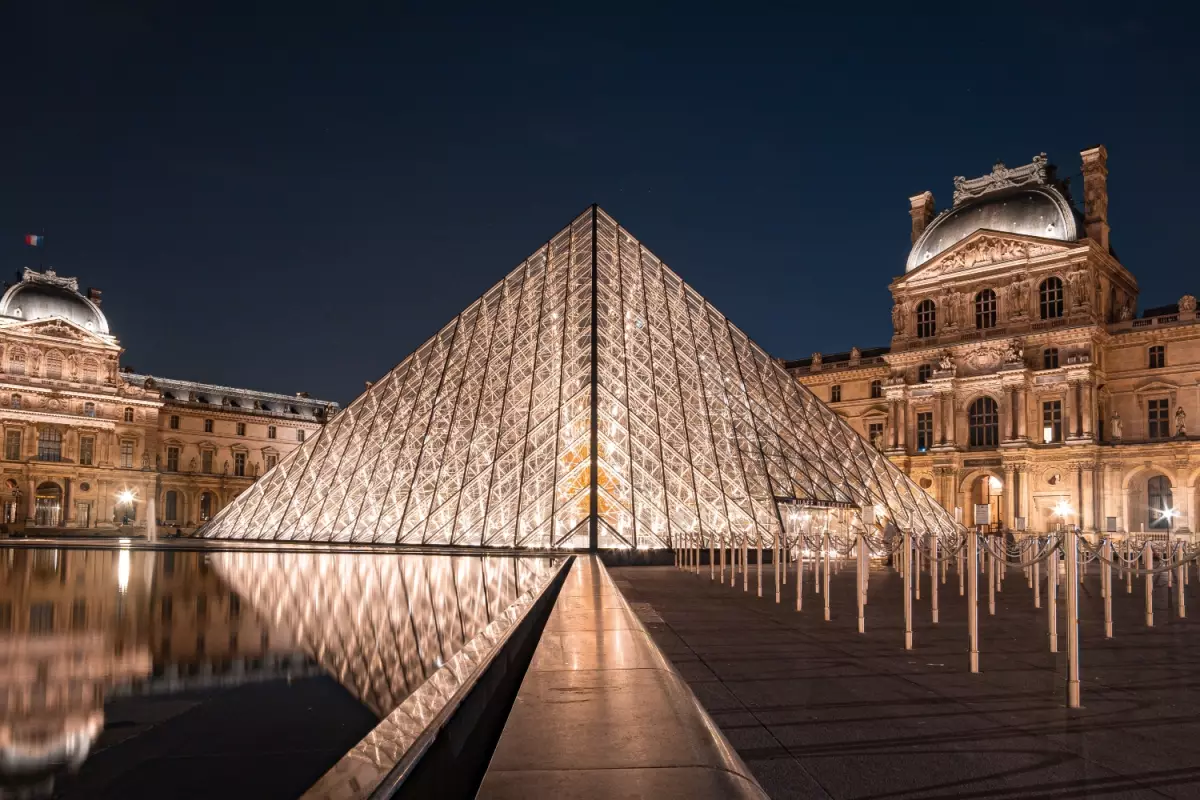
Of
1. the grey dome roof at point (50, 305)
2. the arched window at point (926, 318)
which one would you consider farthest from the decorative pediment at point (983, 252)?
the grey dome roof at point (50, 305)

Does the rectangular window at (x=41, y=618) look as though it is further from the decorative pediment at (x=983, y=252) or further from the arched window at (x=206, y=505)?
the arched window at (x=206, y=505)

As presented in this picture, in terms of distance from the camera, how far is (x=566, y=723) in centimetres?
307

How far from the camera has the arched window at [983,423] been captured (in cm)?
4231

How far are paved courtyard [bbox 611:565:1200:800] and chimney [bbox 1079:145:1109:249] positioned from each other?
38.5m

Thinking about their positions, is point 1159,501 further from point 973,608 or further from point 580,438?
point 973,608

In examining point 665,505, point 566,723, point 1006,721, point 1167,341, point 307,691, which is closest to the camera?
point 566,723

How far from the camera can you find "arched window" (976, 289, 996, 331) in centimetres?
4291

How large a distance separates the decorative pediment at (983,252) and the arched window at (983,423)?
20.3 ft

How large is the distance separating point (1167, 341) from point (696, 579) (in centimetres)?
3363

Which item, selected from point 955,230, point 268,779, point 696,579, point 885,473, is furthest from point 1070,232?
point 268,779

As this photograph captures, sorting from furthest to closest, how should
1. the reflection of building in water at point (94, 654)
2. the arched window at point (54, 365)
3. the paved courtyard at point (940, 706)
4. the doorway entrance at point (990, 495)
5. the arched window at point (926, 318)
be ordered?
the arched window at point (54, 365) < the arched window at point (926, 318) < the doorway entrance at point (990, 495) < the reflection of building in water at point (94, 654) < the paved courtyard at point (940, 706)

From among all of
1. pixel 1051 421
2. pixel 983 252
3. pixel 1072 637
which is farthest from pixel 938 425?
pixel 1072 637

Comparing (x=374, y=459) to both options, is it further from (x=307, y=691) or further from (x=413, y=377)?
(x=307, y=691)

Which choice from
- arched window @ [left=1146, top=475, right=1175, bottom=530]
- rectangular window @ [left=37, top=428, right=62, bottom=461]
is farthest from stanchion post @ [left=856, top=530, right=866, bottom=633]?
rectangular window @ [left=37, top=428, right=62, bottom=461]
